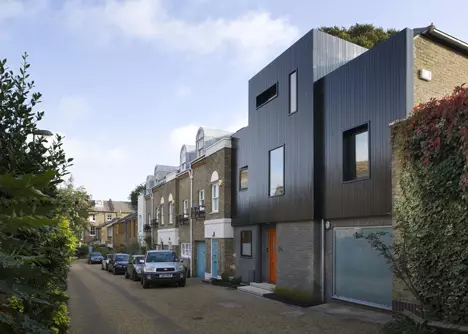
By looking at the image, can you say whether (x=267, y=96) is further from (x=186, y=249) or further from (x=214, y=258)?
(x=186, y=249)

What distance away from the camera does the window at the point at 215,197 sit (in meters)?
24.1

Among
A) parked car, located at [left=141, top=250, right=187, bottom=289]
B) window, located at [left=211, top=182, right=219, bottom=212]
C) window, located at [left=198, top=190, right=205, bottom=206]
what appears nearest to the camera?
parked car, located at [left=141, top=250, right=187, bottom=289]

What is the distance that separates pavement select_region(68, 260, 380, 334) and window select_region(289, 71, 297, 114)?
22.4 feet

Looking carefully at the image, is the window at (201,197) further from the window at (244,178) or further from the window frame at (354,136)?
the window frame at (354,136)

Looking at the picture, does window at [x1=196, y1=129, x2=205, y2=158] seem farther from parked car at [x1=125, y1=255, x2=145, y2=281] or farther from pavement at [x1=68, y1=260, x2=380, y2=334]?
pavement at [x1=68, y1=260, x2=380, y2=334]

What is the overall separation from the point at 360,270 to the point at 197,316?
477cm

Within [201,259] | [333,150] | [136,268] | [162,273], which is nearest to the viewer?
[333,150]

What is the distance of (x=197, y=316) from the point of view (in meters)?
12.7

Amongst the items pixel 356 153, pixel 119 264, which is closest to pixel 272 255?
pixel 356 153

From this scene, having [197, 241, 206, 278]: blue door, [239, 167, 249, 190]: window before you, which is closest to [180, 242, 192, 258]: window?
[197, 241, 206, 278]: blue door

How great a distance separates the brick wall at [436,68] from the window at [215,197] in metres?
13.6

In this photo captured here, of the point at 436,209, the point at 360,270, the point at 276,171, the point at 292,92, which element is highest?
the point at 292,92

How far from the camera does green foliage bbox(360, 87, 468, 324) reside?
→ 25.8 feet

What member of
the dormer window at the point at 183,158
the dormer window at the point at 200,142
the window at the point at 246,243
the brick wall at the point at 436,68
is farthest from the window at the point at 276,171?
the dormer window at the point at 183,158
